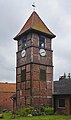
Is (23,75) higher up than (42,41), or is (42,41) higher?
(42,41)

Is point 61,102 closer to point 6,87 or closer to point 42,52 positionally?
point 42,52

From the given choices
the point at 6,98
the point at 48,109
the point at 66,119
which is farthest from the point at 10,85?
the point at 66,119

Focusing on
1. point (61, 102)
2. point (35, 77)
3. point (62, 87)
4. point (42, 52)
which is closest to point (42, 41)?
point (42, 52)

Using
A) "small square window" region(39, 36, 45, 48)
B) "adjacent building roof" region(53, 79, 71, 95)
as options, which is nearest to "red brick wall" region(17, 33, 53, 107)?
"small square window" region(39, 36, 45, 48)

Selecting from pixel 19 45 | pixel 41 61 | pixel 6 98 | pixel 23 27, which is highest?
pixel 23 27

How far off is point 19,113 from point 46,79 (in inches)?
248

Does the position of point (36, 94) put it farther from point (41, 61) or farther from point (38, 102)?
point (41, 61)

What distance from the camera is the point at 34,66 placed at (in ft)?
102

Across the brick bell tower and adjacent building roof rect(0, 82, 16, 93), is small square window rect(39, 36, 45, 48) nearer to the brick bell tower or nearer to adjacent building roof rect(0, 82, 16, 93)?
the brick bell tower

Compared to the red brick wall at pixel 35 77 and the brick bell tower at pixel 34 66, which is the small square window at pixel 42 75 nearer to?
the brick bell tower at pixel 34 66

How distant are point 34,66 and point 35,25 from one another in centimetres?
634

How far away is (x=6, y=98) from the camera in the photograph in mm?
49562

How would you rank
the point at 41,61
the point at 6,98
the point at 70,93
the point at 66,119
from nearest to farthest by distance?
the point at 66,119
the point at 70,93
the point at 41,61
the point at 6,98

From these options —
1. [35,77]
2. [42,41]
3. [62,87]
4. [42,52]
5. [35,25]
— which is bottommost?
[62,87]
